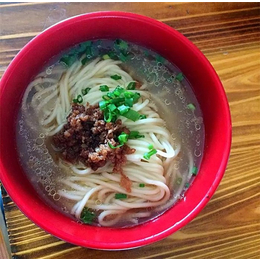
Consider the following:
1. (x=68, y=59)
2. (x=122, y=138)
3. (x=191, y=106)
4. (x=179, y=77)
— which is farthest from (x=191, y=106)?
(x=68, y=59)

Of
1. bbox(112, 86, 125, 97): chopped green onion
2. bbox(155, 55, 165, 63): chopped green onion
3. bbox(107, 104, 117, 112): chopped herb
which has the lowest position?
bbox(107, 104, 117, 112): chopped herb

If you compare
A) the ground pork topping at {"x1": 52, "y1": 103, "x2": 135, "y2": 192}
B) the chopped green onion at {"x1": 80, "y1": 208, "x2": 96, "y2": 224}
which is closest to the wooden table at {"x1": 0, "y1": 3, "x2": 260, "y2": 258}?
the chopped green onion at {"x1": 80, "y1": 208, "x2": 96, "y2": 224}

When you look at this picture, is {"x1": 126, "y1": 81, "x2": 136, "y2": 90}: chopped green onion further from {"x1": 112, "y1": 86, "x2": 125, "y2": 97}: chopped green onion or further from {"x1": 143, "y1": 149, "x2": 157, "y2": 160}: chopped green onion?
{"x1": 143, "y1": 149, "x2": 157, "y2": 160}: chopped green onion

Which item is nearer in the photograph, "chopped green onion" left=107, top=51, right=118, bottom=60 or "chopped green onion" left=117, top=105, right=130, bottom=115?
"chopped green onion" left=117, top=105, right=130, bottom=115

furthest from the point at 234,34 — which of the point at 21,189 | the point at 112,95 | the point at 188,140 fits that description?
the point at 21,189

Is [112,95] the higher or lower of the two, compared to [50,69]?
lower

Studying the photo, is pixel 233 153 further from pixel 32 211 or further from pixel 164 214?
pixel 32 211

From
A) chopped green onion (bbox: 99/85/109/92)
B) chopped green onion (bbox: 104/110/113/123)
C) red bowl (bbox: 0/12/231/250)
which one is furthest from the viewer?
chopped green onion (bbox: 99/85/109/92)

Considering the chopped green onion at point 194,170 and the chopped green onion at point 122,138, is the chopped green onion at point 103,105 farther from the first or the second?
the chopped green onion at point 194,170
